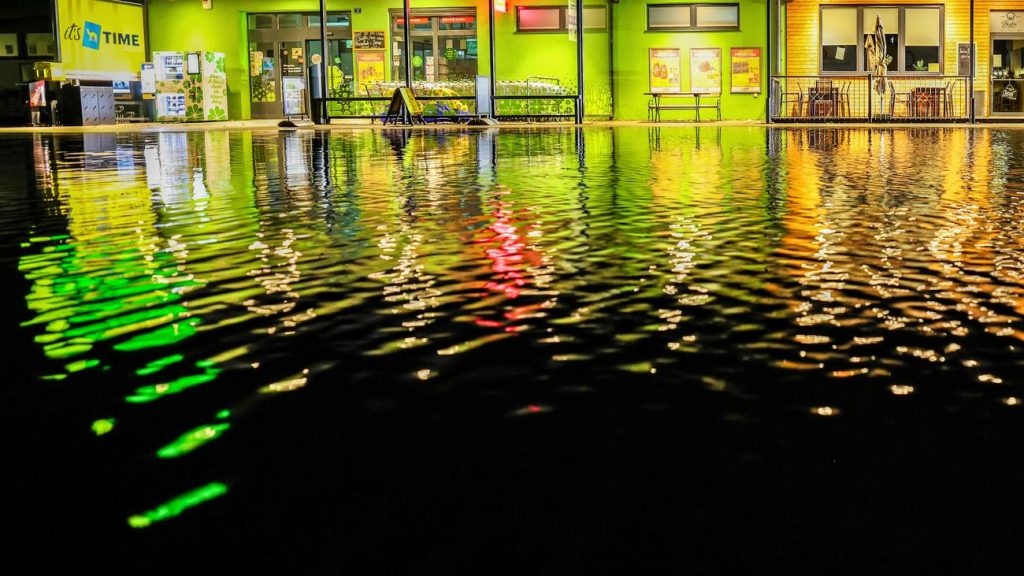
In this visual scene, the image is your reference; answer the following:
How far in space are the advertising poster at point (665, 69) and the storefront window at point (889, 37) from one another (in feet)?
10.0

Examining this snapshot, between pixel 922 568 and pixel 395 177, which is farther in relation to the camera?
pixel 395 177

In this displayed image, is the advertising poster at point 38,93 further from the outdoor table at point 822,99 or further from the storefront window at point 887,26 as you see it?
the storefront window at point 887,26

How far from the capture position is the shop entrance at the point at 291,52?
2683 cm

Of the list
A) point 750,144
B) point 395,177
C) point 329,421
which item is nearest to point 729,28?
point 750,144

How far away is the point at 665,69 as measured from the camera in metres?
25.5

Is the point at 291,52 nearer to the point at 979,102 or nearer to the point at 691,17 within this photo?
the point at 691,17

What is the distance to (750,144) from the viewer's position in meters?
12.3

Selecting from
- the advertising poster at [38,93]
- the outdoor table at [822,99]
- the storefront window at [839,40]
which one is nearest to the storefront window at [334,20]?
the advertising poster at [38,93]

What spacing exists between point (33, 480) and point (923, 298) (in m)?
2.09

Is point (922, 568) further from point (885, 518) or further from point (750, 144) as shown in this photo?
point (750, 144)

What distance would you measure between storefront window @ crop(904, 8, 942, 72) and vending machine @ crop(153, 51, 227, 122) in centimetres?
1506

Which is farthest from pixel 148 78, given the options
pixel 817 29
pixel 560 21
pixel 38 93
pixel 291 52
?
pixel 817 29

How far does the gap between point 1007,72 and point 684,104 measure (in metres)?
7.02

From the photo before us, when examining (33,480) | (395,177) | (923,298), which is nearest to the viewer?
(33,480)
